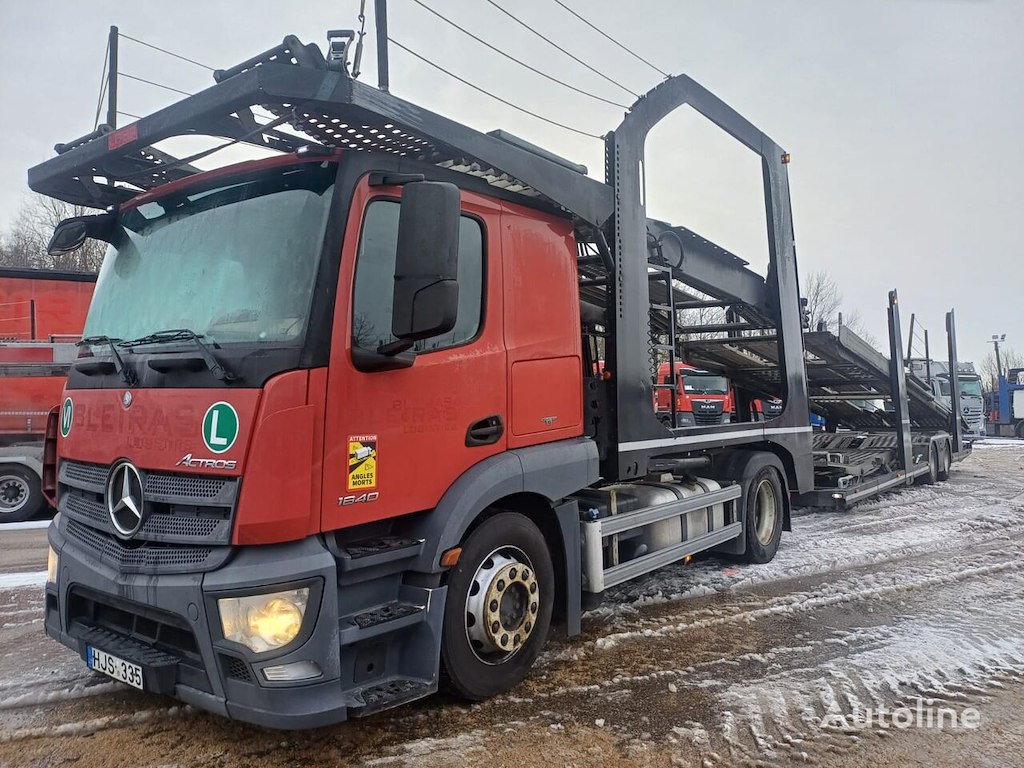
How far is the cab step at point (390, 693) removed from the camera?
295 cm

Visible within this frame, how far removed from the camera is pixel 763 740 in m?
3.30

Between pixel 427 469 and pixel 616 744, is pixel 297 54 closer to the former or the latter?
pixel 427 469

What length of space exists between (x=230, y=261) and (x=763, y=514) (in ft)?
18.1

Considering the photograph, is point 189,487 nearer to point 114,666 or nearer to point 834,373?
point 114,666

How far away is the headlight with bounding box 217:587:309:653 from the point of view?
9.02ft

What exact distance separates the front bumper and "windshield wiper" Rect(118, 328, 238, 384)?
71 cm

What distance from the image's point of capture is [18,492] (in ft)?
32.7

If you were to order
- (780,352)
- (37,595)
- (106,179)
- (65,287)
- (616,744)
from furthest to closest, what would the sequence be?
1. (65,287)
2. (780,352)
3. (37,595)
4. (106,179)
5. (616,744)

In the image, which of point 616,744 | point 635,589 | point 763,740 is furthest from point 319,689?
point 635,589

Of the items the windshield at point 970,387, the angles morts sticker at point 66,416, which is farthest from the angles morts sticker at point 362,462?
the windshield at point 970,387

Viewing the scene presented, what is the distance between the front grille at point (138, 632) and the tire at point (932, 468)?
12.5 meters

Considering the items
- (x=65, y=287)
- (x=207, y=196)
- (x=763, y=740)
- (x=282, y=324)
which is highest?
(x=65, y=287)

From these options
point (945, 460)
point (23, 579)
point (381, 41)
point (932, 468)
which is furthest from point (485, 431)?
point (945, 460)

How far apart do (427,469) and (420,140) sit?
5.17 ft
